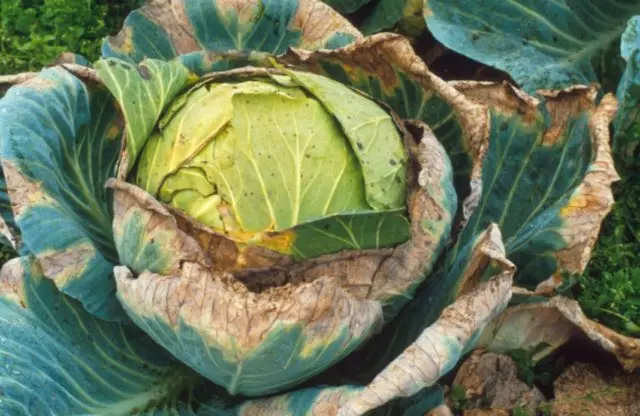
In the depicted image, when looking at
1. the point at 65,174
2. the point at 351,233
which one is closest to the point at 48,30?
the point at 65,174

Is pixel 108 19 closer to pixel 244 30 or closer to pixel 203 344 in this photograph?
pixel 244 30

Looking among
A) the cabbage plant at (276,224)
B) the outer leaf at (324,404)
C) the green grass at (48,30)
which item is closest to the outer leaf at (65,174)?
the cabbage plant at (276,224)

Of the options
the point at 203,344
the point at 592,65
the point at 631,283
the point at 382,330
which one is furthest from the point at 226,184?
the point at 592,65

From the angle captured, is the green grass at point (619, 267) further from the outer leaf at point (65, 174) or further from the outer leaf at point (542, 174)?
the outer leaf at point (65, 174)

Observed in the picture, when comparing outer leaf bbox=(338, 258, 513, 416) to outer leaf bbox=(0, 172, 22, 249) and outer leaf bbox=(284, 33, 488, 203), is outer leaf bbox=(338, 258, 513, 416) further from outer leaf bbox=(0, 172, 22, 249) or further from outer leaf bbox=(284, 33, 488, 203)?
outer leaf bbox=(0, 172, 22, 249)

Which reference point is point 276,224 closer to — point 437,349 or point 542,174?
point 437,349

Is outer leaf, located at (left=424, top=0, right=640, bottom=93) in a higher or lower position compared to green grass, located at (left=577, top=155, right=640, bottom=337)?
higher

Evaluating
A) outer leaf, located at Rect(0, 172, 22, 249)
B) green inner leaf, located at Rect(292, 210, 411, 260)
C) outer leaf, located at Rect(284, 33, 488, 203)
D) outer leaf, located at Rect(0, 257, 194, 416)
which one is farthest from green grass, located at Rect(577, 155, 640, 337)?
outer leaf, located at Rect(0, 172, 22, 249)
